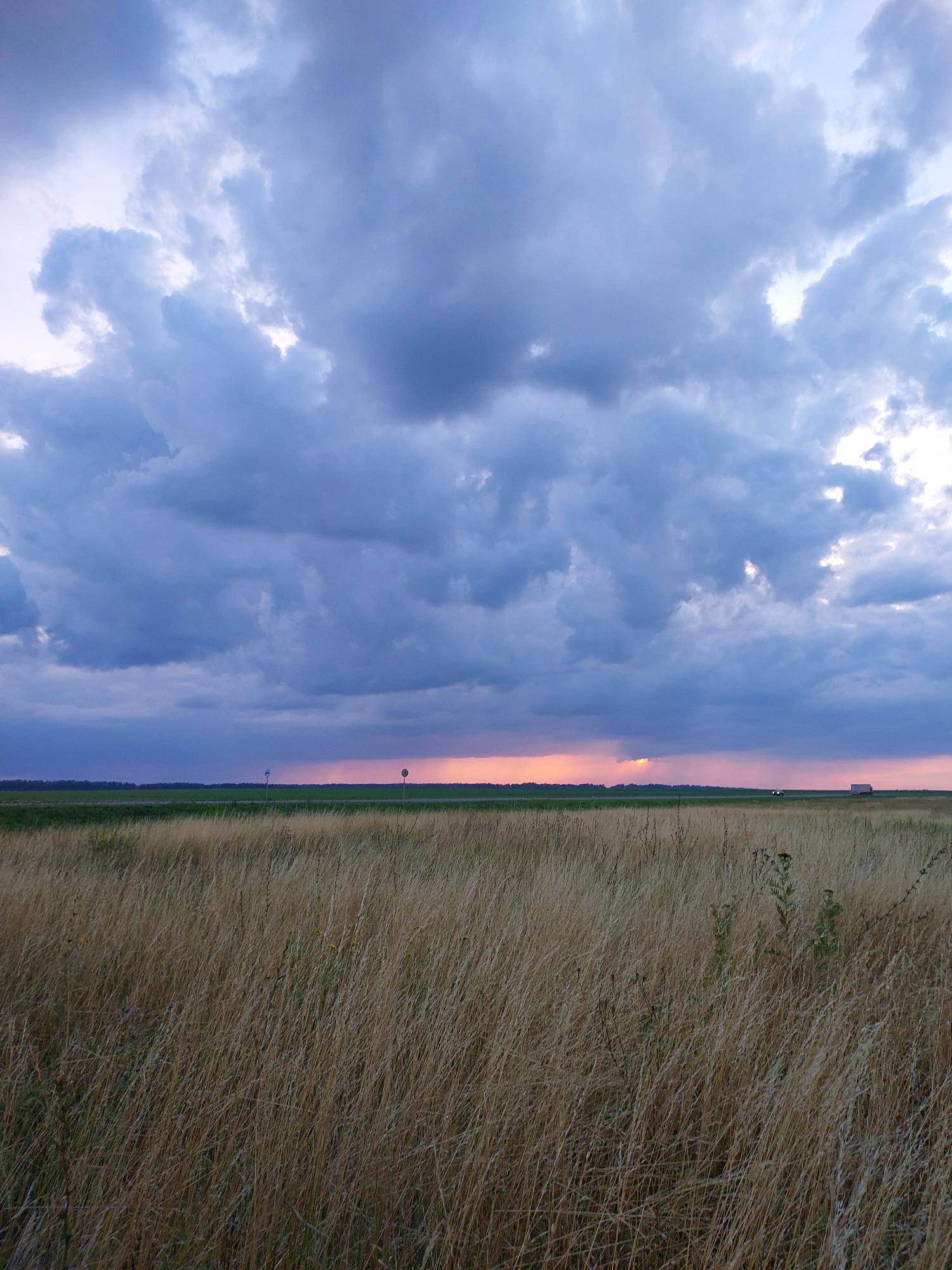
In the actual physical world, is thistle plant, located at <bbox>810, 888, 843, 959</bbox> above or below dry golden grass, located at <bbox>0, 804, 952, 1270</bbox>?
above

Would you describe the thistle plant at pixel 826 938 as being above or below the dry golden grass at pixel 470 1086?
above

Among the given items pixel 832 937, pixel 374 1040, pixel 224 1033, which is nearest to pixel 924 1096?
pixel 832 937

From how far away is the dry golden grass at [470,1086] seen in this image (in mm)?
2705

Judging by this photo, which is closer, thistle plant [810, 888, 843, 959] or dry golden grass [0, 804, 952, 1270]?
dry golden grass [0, 804, 952, 1270]

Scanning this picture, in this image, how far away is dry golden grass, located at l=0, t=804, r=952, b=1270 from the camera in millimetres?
2705

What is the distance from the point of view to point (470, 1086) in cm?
364

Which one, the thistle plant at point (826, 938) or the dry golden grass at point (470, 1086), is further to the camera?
the thistle plant at point (826, 938)

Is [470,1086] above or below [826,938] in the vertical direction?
below

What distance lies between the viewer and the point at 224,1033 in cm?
400

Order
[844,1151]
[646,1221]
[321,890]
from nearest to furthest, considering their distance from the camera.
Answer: [646,1221]
[844,1151]
[321,890]

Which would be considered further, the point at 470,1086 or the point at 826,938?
the point at 826,938

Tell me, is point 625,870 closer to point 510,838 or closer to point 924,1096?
point 510,838

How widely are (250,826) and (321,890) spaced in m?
12.5

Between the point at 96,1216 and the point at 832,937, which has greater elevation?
the point at 832,937
